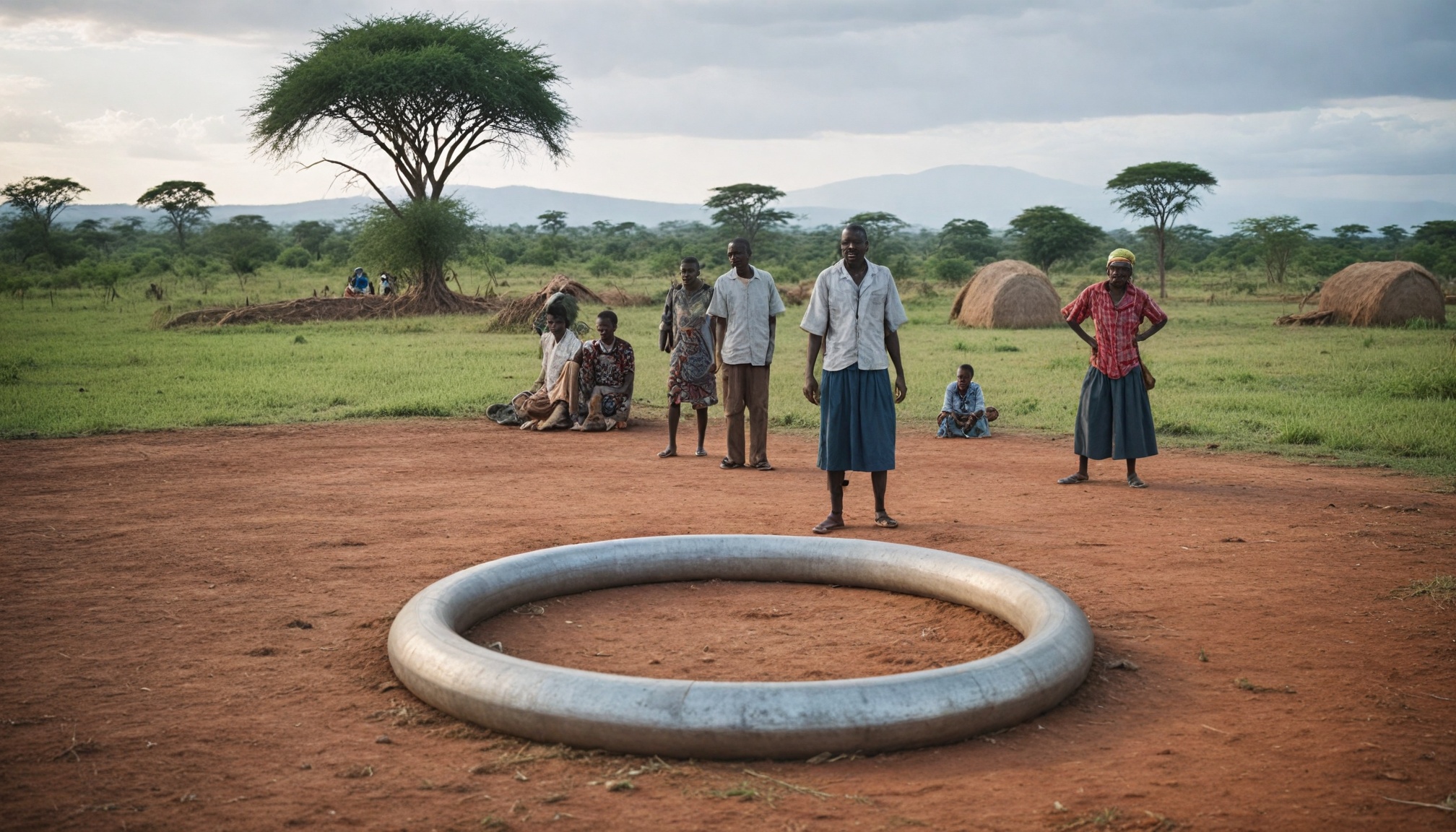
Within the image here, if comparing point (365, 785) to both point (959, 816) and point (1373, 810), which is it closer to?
point (959, 816)

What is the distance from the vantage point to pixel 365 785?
326 cm

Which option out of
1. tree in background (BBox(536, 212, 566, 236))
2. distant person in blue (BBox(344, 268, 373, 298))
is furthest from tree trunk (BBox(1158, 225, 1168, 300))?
tree in background (BBox(536, 212, 566, 236))

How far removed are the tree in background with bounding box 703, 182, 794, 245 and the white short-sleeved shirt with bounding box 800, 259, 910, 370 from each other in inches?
1658

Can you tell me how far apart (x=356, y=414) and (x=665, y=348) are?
378cm

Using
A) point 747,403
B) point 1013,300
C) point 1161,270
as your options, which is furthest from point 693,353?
point 1161,270

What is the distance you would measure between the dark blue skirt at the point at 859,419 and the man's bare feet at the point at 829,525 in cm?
32

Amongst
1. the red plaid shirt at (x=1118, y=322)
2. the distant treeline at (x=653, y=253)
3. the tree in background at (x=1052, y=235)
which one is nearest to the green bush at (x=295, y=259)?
the distant treeline at (x=653, y=253)

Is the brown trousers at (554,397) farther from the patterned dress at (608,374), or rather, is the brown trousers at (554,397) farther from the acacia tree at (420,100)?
the acacia tree at (420,100)

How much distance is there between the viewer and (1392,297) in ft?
66.0

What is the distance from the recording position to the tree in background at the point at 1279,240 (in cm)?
3347

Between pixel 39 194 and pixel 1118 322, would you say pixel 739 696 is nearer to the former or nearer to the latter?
pixel 1118 322

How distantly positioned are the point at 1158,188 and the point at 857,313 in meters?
31.2

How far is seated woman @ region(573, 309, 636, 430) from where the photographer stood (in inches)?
405

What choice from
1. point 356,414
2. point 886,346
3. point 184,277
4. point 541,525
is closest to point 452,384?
point 356,414
